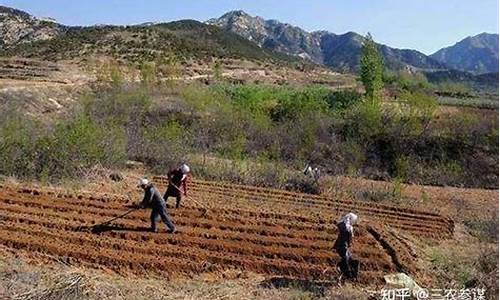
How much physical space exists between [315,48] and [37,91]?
15727 cm

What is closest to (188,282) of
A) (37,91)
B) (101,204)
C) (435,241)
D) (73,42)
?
(101,204)

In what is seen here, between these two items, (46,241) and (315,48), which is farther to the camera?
(315,48)

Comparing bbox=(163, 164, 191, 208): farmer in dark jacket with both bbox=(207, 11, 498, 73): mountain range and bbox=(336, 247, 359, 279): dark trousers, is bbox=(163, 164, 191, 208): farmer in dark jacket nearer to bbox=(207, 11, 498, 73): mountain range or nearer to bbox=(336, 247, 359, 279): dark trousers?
bbox=(336, 247, 359, 279): dark trousers

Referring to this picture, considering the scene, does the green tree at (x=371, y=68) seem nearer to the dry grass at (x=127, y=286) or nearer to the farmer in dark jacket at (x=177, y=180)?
the farmer in dark jacket at (x=177, y=180)

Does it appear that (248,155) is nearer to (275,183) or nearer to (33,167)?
(275,183)

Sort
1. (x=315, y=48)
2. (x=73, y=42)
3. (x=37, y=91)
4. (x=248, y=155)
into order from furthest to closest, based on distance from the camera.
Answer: (x=315, y=48) → (x=73, y=42) → (x=37, y=91) → (x=248, y=155)

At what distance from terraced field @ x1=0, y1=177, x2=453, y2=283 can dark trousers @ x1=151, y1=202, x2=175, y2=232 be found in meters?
0.21

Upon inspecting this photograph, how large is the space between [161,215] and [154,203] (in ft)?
1.21

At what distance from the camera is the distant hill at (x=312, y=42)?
571 feet

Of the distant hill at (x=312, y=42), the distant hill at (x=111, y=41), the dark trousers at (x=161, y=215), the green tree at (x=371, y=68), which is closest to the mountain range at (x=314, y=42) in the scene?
the distant hill at (x=312, y=42)

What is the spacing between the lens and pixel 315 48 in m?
186

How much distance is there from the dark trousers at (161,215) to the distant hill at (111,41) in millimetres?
42802

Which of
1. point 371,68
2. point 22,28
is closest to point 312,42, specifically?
point 22,28

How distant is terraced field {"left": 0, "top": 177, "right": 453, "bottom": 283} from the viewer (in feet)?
40.4
